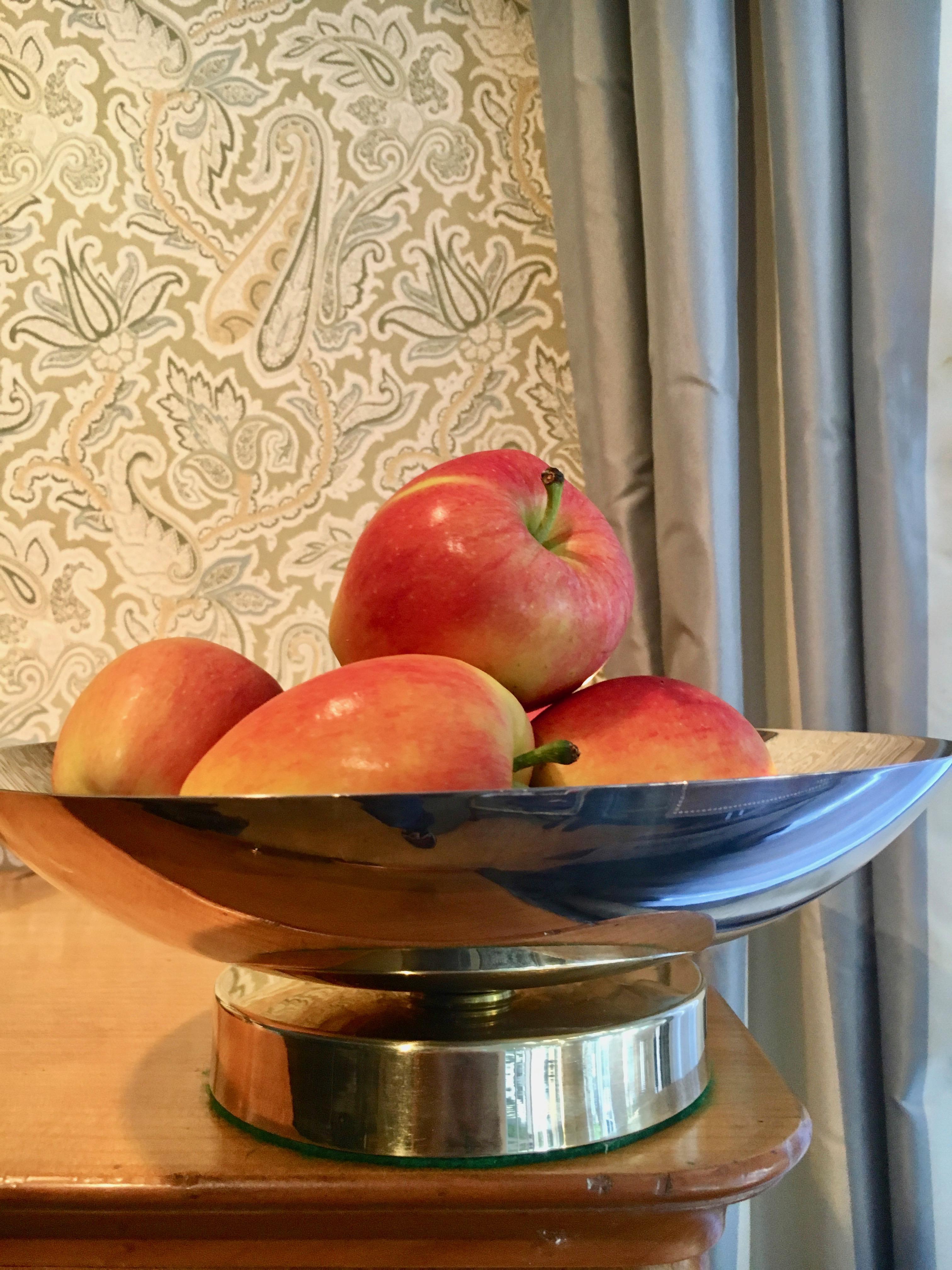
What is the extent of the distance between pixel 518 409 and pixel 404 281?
0.17 metres

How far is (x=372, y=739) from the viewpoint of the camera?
30 cm

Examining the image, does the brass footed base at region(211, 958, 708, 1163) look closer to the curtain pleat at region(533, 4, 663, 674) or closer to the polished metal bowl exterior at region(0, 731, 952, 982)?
the polished metal bowl exterior at region(0, 731, 952, 982)

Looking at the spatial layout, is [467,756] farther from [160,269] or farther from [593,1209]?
[160,269]

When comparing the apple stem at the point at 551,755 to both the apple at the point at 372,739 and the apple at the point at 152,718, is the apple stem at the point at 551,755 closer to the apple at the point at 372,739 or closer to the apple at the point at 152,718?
the apple at the point at 372,739

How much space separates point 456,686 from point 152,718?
126 millimetres

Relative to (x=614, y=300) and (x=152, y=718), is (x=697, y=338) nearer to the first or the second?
(x=614, y=300)

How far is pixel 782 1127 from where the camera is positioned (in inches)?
13.7

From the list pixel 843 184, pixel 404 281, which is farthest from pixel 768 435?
pixel 404 281

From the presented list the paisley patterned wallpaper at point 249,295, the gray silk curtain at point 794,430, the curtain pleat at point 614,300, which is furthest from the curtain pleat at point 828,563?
the paisley patterned wallpaper at point 249,295

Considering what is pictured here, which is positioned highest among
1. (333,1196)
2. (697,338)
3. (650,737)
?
(697,338)

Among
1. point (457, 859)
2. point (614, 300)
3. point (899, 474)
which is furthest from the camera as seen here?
A: point (614, 300)

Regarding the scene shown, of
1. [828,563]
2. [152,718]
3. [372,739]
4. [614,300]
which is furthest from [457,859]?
[614,300]

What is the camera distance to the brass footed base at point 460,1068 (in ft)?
1.00

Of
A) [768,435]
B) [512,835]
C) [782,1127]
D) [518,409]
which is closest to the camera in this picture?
[512,835]
